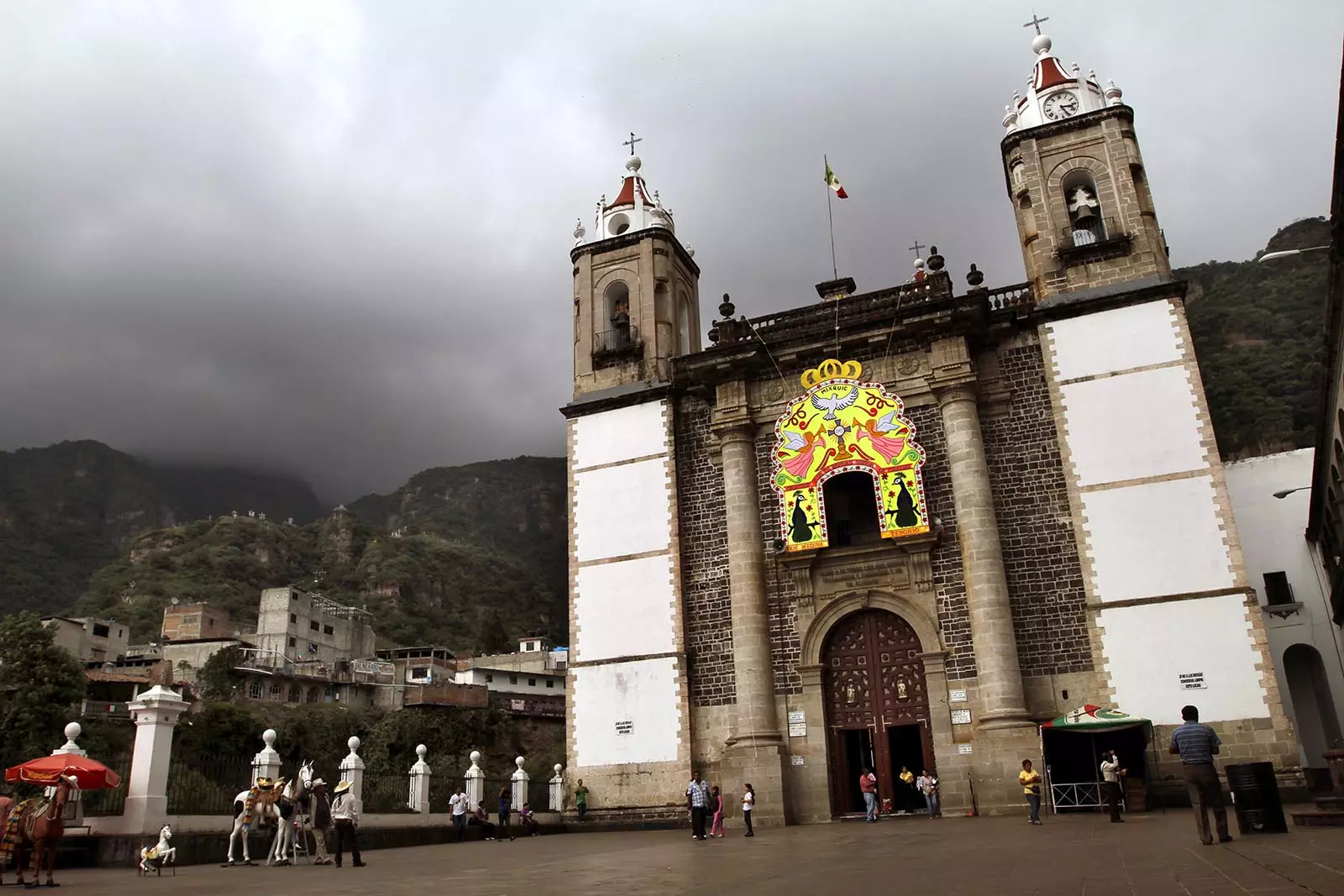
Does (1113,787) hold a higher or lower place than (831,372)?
lower

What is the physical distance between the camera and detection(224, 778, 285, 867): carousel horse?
43.7ft

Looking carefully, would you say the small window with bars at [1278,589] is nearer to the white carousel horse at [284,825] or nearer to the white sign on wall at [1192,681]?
the white sign on wall at [1192,681]

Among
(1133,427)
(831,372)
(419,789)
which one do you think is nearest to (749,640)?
(831,372)

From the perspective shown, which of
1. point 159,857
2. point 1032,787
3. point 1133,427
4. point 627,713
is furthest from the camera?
point 627,713

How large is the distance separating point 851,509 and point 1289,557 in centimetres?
1374

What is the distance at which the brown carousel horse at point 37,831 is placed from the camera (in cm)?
989

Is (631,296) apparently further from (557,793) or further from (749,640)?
(557,793)

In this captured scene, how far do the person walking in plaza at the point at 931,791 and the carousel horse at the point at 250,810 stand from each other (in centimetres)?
1110

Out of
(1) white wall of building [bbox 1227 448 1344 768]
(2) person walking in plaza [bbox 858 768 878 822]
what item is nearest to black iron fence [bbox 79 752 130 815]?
(2) person walking in plaza [bbox 858 768 878 822]

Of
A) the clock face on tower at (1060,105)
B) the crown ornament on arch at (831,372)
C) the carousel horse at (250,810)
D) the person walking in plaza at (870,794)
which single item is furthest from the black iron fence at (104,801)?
the clock face on tower at (1060,105)

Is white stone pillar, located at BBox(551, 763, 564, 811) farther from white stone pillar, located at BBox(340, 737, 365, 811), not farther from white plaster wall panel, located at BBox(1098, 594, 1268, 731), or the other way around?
white plaster wall panel, located at BBox(1098, 594, 1268, 731)

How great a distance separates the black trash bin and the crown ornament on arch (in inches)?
522

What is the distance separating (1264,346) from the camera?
42031 mm

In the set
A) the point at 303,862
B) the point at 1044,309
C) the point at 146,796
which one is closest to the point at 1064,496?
the point at 1044,309
